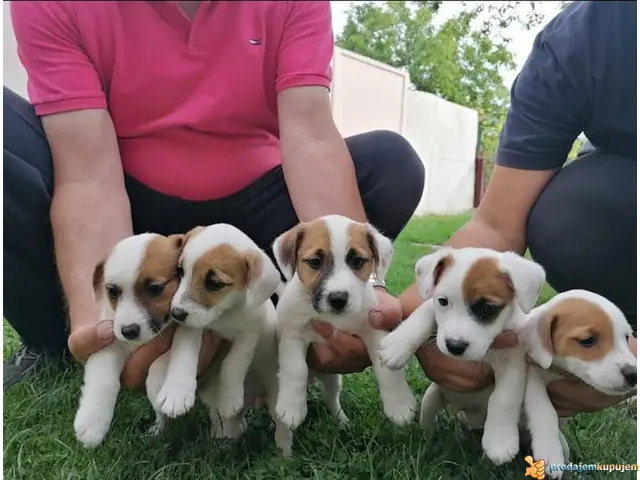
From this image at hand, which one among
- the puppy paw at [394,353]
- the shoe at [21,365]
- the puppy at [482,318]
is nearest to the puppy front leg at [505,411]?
the puppy at [482,318]

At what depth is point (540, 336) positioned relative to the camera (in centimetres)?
161

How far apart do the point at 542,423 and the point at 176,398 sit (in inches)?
31.4

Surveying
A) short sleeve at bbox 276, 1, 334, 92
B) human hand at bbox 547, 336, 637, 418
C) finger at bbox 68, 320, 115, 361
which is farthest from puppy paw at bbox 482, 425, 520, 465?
short sleeve at bbox 276, 1, 334, 92

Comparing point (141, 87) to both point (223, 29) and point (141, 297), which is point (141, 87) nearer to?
point (223, 29)

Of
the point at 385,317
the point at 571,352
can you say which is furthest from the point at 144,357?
the point at 571,352

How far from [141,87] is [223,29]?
0.92 ft

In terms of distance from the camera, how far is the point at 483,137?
6.66 feet

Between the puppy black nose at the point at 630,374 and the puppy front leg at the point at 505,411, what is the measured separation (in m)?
0.24

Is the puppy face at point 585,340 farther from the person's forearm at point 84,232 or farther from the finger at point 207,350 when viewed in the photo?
the person's forearm at point 84,232

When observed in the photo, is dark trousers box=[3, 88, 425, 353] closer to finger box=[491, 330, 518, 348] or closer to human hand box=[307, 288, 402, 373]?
human hand box=[307, 288, 402, 373]

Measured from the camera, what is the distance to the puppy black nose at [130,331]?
5.44 ft

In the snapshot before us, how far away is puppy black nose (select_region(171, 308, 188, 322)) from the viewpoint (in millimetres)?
1675

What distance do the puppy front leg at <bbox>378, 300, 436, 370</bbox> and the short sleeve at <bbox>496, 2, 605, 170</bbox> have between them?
0.50 metres

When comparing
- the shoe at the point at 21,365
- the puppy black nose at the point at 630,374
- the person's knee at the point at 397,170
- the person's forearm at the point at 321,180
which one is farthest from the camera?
the shoe at the point at 21,365
